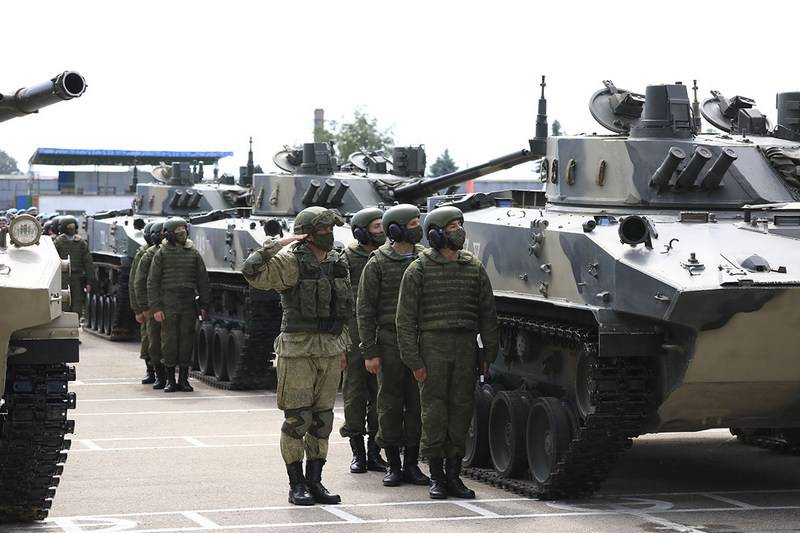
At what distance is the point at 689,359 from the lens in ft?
36.4

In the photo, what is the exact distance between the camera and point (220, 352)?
21312mm

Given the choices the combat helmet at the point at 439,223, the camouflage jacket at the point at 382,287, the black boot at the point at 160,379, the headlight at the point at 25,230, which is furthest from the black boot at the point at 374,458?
the black boot at the point at 160,379

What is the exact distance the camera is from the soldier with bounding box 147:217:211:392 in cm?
1998

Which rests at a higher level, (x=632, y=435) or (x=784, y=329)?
(x=784, y=329)

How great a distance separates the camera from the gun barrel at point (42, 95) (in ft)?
37.9

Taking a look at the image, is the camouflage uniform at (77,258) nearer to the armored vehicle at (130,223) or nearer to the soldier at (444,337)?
the armored vehicle at (130,223)

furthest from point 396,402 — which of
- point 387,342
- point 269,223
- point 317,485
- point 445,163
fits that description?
point 445,163

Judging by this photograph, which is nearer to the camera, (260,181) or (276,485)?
(276,485)

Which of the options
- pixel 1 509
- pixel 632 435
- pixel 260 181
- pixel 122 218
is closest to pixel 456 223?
pixel 632 435

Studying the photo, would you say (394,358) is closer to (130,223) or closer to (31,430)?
(31,430)

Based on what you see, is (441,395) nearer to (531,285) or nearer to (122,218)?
(531,285)

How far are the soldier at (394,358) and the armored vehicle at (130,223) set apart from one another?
47.2 ft

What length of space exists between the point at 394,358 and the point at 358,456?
1122 millimetres

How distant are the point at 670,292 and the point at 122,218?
21.6 meters
